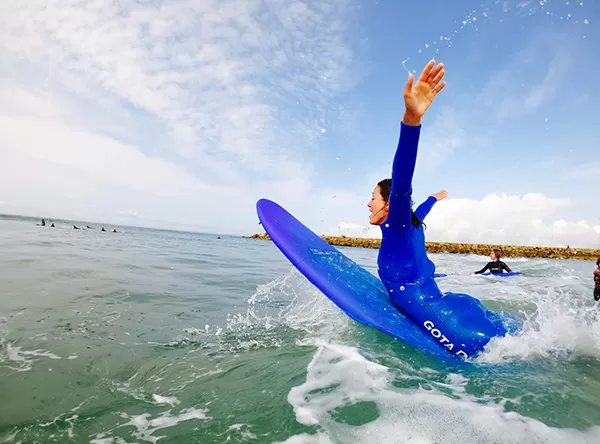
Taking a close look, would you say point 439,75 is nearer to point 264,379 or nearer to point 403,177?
point 403,177

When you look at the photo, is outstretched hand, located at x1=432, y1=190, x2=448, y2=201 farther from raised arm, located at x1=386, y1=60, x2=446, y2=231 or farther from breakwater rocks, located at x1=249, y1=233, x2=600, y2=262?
breakwater rocks, located at x1=249, y1=233, x2=600, y2=262

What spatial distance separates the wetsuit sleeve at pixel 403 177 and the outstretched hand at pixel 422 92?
0.08m

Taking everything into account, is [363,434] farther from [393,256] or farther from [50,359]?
[50,359]

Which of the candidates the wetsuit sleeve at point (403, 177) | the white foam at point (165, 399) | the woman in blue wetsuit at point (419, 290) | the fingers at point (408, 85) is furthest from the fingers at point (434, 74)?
the white foam at point (165, 399)

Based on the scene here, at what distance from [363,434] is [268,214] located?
3254 millimetres

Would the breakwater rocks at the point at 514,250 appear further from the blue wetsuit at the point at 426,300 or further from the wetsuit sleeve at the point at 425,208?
the blue wetsuit at the point at 426,300

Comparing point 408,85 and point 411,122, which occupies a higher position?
point 408,85

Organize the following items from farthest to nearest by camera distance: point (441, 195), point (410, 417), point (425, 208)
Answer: point (441, 195)
point (425, 208)
point (410, 417)

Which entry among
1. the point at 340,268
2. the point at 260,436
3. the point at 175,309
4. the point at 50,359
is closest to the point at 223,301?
the point at 175,309

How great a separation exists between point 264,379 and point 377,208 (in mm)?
1635

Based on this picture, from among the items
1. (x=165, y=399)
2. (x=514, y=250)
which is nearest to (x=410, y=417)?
(x=165, y=399)

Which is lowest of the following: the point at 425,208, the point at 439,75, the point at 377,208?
the point at 377,208

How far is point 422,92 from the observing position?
2033 millimetres

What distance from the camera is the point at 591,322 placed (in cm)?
335
